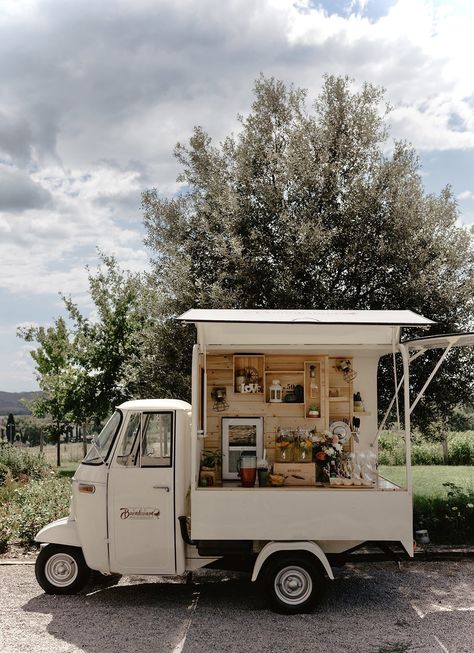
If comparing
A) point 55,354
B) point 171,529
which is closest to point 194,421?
point 171,529

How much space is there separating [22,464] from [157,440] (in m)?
8.06

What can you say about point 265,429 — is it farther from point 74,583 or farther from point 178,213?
point 178,213

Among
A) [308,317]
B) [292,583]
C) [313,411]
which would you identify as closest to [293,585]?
[292,583]

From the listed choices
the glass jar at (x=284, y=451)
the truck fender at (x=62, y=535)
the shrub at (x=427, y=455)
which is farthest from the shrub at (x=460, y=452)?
the truck fender at (x=62, y=535)

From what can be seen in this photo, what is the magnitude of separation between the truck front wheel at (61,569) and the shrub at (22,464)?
6597 millimetres

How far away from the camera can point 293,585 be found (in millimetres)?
6652

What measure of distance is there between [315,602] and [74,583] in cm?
254

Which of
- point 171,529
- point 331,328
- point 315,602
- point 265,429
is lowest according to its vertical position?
point 315,602

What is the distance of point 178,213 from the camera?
1373cm

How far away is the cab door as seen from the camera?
6797mm

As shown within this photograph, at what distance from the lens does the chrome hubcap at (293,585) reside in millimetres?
6605

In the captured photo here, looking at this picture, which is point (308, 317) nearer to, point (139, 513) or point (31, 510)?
point (139, 513)

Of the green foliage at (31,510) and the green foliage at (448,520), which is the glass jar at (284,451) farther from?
the green foliage at (31,510)

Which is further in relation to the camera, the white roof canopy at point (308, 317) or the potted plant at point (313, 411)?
the potted plant at point (313, 411)
